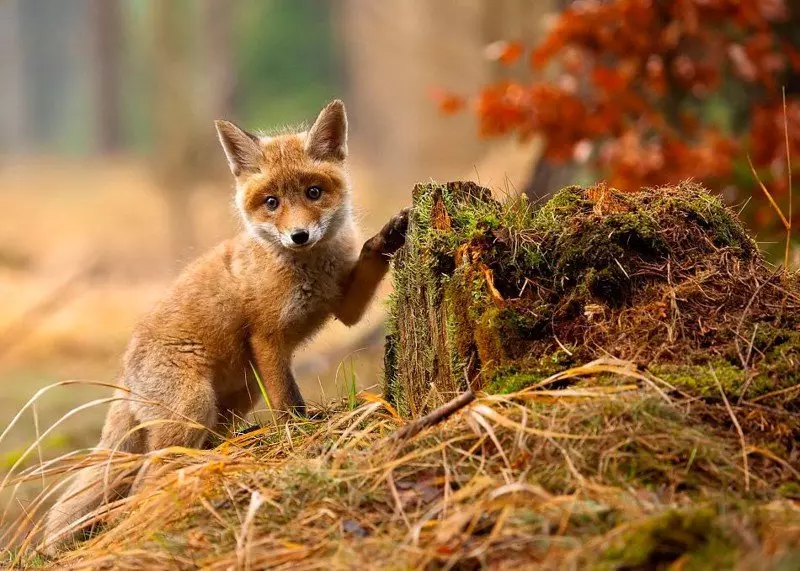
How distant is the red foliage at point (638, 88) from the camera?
8.12 metres

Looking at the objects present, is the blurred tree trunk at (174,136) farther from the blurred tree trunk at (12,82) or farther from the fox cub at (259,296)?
the blurred tree trunk at (12,82)

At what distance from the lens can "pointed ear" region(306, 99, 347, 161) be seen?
5266mm

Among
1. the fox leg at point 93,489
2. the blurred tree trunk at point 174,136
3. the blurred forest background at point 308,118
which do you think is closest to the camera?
the fox leg at point 93,489

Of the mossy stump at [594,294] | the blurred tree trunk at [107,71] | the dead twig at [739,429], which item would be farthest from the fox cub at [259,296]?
the blurred tree trunk at [107,71]

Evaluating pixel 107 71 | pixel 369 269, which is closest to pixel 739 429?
pixel 369 269

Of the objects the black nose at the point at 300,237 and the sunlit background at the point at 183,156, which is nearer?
the black nose at the point at 300,237

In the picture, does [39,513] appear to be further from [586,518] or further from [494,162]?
[494,162]

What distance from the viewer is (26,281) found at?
16.9 metres

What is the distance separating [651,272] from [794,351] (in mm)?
621

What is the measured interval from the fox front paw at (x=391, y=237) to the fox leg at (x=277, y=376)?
0.77m

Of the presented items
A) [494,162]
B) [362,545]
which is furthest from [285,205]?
[494,162]

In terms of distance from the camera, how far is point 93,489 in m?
4.64

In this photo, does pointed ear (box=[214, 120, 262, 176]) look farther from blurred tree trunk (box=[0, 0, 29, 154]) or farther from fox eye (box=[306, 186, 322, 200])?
blurred tree trunk (box=[0, 0, 29, 154])

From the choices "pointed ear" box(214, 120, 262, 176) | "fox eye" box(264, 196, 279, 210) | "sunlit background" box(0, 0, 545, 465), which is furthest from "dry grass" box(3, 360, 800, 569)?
"pointed ear" box(214, 120, 262, 176)
